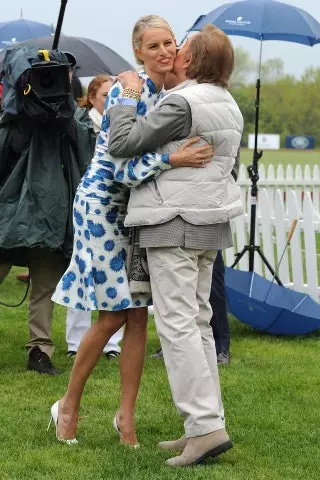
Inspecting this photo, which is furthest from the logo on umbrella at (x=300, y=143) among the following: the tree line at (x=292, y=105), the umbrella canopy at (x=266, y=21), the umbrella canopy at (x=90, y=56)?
the umbrella canopy at (x=266, y=21)

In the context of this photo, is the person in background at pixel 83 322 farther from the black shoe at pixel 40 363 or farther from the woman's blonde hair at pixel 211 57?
the woman's blonde hair at pixel 211 57

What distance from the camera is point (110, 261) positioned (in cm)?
484

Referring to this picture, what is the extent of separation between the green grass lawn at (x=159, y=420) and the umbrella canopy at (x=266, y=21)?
9.96 ft

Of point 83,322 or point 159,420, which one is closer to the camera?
point 159,420

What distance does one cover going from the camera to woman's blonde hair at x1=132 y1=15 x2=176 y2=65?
4.68 m

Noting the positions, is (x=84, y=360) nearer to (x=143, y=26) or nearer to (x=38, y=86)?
(x=143, y=26)

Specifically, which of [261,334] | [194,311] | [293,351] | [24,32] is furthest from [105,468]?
[24,32]

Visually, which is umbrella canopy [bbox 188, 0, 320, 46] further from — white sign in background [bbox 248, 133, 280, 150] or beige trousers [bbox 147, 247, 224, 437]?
white sign in background [bbox 248, 133, 280, 150]

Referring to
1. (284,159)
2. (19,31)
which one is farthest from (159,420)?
(284,159)

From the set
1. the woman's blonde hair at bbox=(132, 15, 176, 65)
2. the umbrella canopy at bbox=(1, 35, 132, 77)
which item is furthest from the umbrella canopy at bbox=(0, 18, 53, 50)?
the woman's blonde hair at bbox=(132, 15, 176, 65)

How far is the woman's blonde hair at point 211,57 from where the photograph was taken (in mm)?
4453

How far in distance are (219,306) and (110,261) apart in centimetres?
227

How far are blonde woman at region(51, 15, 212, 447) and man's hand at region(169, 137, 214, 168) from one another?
0.89 ft

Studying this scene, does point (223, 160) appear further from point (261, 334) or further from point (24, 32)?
point (24, 32)
